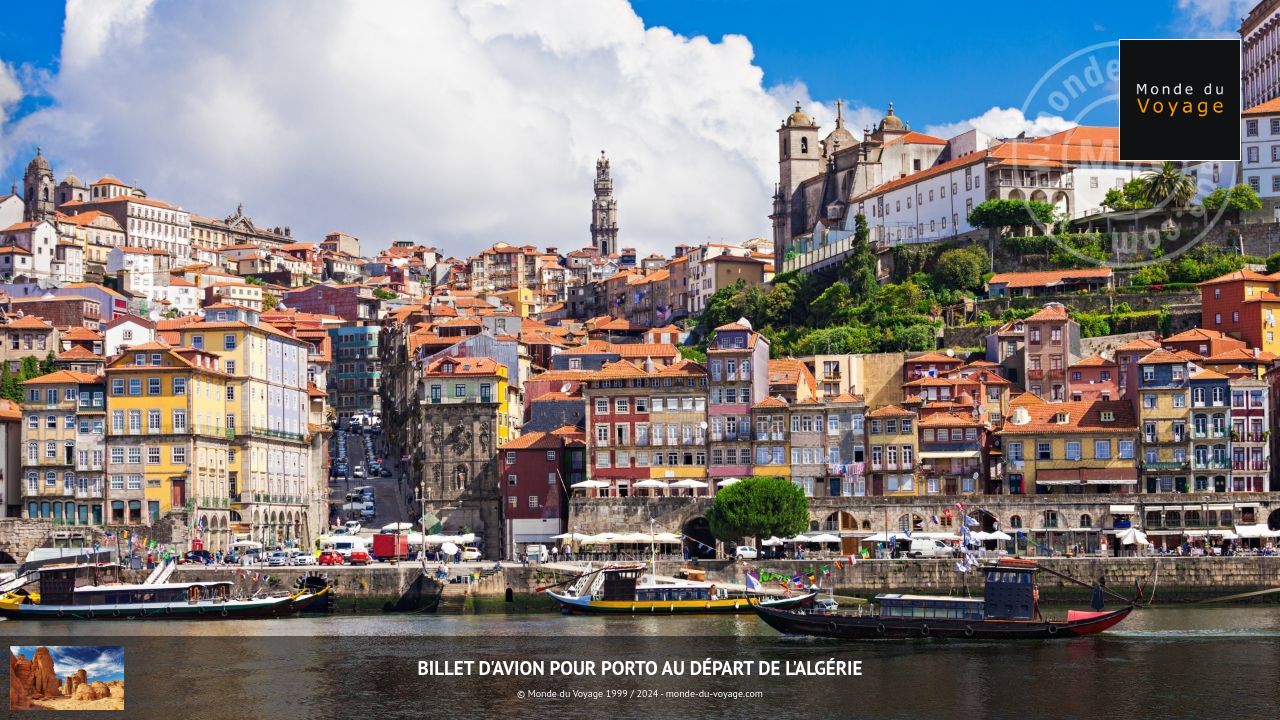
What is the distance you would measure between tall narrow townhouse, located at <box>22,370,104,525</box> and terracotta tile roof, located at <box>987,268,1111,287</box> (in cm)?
6235

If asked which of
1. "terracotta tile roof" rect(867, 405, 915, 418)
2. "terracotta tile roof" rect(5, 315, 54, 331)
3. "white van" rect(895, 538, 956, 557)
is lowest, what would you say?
"white van" rect(895, 538, 956, 557)

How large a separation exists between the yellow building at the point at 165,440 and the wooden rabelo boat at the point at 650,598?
27522 mm

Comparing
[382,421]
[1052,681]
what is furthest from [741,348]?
[382,421]

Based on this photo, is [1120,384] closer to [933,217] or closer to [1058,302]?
[1058,302]

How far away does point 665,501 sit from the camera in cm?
9944

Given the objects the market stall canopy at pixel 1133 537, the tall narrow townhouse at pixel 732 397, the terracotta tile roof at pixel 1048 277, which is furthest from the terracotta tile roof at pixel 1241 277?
the tall narrow townhouse at pixel 732 397

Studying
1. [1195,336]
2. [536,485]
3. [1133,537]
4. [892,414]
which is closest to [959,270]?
[1195,336]

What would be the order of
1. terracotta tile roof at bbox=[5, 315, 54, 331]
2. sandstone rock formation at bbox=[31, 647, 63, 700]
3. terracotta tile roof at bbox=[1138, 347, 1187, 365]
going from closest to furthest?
1. sandstone rock formation at bbox=[31, 647, 63, 700]
2. terracotta tile roof at bbox=[1138, 347, 1187, 365]
3. terracotta tile roof at bbox=[5, 315, 54, 331]

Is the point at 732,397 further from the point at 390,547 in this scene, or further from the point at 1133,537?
the point at 1133,537

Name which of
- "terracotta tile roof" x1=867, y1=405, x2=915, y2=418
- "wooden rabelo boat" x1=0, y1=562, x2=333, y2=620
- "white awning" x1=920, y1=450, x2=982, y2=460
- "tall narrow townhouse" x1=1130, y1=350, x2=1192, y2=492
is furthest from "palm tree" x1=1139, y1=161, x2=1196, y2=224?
"wooden rabelo boat" x1=0, y1=562, x2=333, y2=620

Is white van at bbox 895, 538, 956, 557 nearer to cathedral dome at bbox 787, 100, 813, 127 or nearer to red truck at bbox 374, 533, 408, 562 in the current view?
red truck at bbox 374, 533, 408, 562

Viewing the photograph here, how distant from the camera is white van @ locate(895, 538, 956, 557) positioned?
90312 mm

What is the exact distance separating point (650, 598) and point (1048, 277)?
56.6m

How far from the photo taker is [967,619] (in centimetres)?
7150
